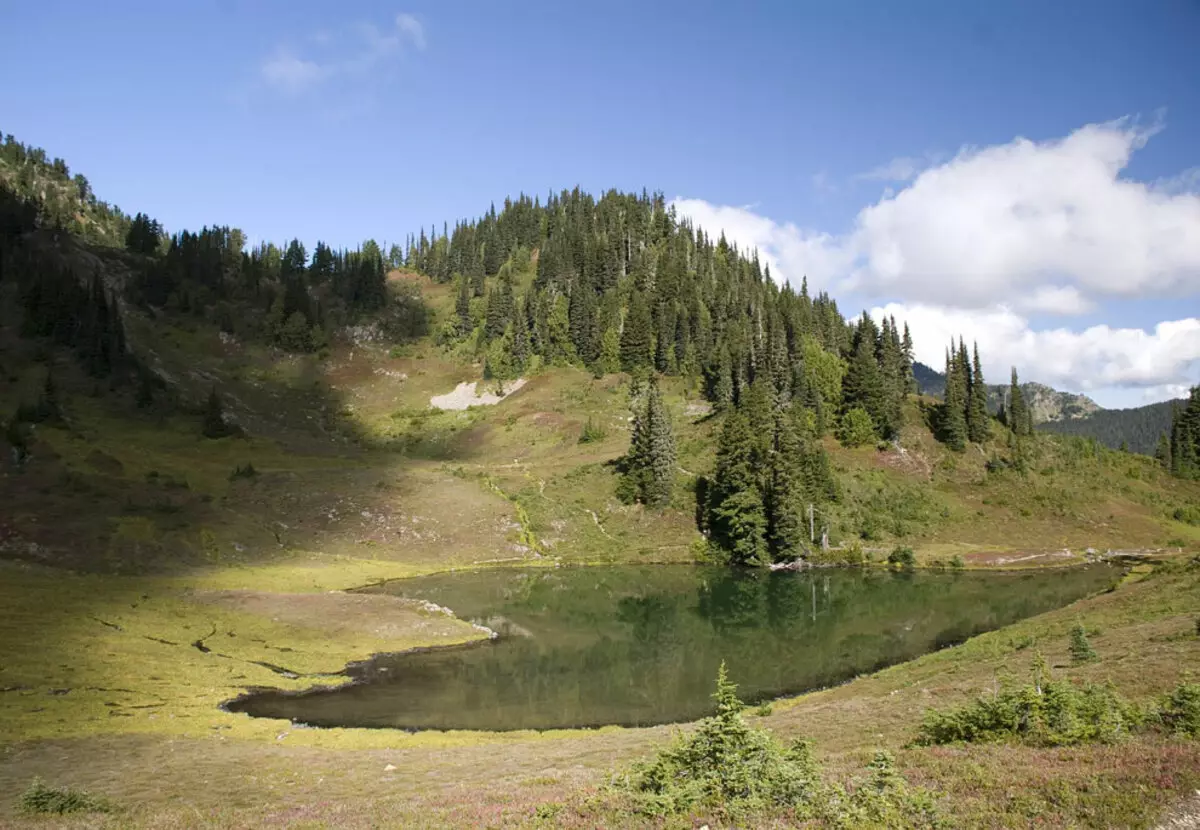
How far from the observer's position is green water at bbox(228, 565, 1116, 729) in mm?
43188

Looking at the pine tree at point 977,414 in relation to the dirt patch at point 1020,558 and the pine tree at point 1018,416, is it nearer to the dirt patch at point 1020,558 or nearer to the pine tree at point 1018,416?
the pine tree at point 1018,416

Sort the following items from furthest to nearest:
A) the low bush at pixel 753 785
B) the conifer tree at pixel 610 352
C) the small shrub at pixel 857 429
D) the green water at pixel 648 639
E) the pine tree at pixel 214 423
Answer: the conifer tree at pixel 610 352, the small shrub at pixel 857 429, the pine tree at pixel 214 423, the green water at pixel 648 639, the low bush at pixel 753 785

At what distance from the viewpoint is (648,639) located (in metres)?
60.9

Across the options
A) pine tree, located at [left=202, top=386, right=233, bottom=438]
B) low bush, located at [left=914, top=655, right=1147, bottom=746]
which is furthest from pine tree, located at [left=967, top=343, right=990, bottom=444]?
pine tree, located at [left=202, top=386, right=233, bottom=438]

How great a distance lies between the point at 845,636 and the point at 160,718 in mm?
50235

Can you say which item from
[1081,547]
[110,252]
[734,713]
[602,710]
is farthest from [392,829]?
[110,252]

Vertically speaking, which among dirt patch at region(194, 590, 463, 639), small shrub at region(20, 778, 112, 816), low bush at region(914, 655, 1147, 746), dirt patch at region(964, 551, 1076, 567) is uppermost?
low bush at region(914, 655, 1147, 746)

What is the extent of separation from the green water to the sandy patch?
265 feet

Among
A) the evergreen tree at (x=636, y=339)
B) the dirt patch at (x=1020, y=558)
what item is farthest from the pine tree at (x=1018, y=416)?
the evergreen tree at (x=636, y=339)

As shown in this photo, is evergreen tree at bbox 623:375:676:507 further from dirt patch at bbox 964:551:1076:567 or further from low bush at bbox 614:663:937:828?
low bush at bbox 614:663:937:828

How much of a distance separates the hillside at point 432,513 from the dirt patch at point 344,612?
44cm

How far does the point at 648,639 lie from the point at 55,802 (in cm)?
4595

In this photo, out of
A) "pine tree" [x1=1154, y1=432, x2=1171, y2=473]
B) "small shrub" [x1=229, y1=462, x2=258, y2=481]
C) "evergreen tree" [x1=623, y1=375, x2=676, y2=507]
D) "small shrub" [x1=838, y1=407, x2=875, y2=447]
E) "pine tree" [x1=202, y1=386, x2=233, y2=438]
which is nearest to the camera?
"small shrub" [x1=229, y1=462, x2=258, y2=481]

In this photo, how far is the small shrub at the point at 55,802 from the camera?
20438mm
